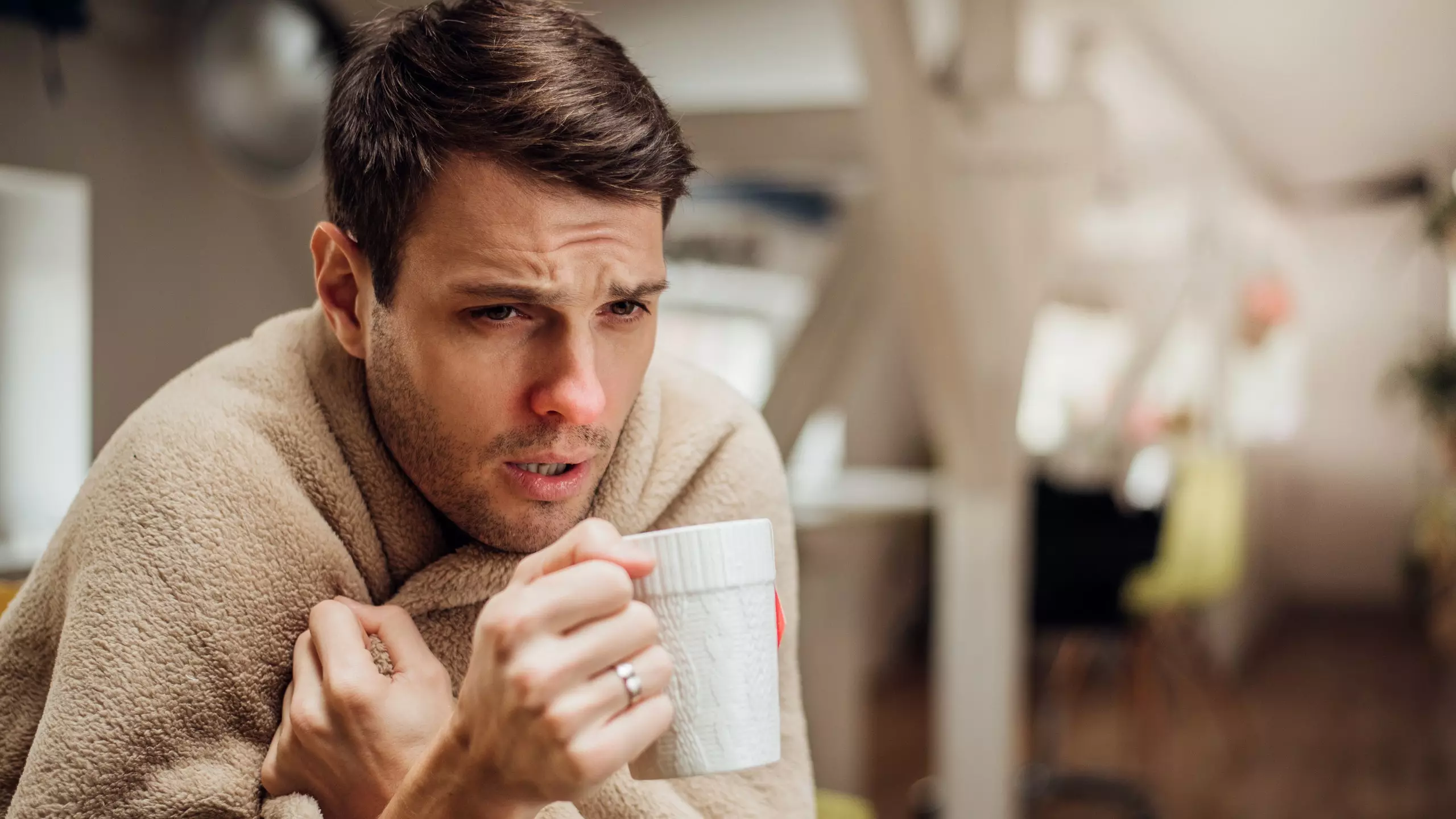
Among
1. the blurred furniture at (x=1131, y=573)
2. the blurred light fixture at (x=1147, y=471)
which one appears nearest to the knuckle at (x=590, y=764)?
the blurred furniture at (x=1131, y=573)

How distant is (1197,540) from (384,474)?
3816 millimetres

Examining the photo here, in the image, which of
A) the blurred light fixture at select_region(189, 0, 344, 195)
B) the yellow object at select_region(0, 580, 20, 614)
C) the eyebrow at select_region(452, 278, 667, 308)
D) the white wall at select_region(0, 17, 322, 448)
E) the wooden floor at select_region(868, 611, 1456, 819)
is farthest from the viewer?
the wooden floor at select_region(868, 611, 1456, 819)

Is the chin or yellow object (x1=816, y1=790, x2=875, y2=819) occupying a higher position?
the chin

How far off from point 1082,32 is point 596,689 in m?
3.64

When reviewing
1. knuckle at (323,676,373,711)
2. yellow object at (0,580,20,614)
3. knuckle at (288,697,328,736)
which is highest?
knuckle at (323,676,373,711)

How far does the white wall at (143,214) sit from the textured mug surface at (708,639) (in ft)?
6.21

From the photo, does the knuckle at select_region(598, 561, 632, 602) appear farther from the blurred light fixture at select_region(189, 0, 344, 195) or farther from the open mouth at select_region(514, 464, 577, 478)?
the blurred light fixture at select_region(189, 0, 344, 195)

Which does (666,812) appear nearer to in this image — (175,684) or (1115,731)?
(175,684)

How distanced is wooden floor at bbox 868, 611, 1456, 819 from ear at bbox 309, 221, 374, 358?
3.25 metres

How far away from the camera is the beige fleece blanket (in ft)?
2.08

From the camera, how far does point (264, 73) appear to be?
2.13 metres

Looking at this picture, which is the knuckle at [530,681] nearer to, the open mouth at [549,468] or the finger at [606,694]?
the finger at [606,694]

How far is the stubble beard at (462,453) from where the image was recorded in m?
0.65

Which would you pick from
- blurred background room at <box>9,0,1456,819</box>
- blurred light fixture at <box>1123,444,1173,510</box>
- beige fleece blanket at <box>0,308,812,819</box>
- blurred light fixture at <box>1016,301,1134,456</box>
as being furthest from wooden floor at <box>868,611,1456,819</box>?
beige fleece blanket at <box>0,308,812,819</box>
